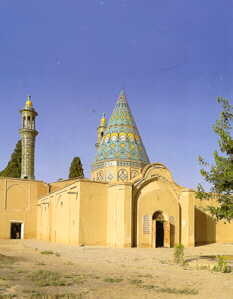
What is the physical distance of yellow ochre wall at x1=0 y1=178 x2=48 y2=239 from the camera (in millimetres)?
31844

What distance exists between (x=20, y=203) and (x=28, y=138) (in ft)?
25.4

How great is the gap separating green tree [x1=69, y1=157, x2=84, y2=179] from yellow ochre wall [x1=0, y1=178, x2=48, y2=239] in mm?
13294

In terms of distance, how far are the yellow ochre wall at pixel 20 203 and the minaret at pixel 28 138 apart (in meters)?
3.41

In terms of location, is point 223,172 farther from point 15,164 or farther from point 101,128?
point 15,164

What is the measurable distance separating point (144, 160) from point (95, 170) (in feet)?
13.9

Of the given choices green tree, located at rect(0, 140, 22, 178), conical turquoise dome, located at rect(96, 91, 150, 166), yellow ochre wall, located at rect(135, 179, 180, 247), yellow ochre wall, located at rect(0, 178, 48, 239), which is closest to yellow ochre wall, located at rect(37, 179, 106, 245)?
yellow ochre wall, located at rect(135, 179, 180, 247)

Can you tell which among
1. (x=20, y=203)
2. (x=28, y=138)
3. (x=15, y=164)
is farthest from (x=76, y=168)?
(x=20, y=203)

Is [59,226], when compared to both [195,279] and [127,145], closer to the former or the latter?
[127,145]

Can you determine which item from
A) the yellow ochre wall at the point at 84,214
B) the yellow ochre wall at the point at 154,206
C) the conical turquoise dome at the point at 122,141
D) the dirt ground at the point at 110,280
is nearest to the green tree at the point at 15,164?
the conical turquoise dome at the point at 122,141

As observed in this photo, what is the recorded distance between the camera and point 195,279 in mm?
11156

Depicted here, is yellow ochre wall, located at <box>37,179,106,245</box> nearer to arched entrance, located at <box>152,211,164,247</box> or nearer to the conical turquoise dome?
arched entrance, located at <box>152,211,164,247</box>

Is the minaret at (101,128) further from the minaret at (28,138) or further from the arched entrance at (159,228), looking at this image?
the arched entrance at (159,228)

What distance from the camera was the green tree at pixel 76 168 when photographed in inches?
1879

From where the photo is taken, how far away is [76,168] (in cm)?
4816
